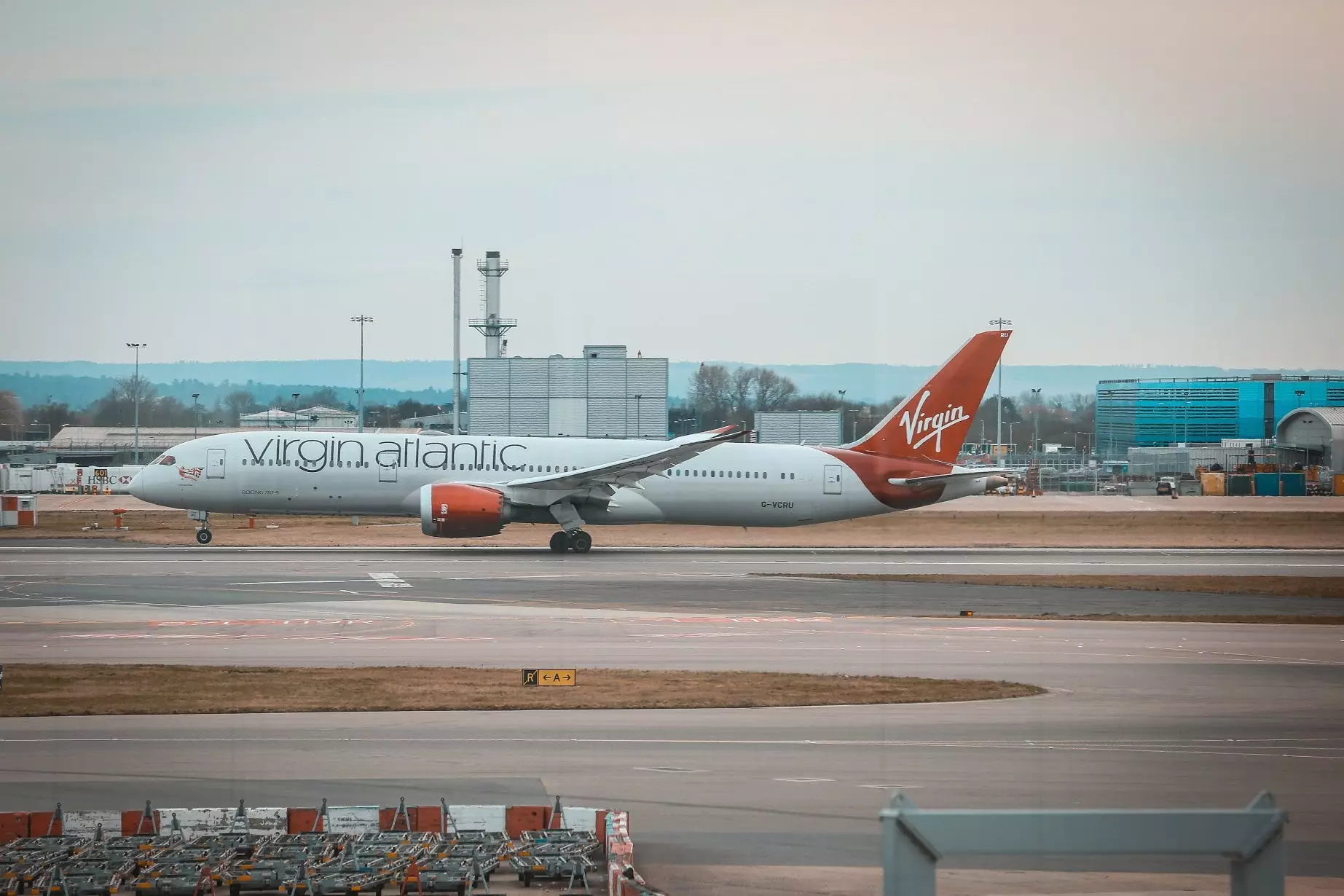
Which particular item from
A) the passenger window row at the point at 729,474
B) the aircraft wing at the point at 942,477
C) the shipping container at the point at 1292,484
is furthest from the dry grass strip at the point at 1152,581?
the shipping container at the point at 1292,484

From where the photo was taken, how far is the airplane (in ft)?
155

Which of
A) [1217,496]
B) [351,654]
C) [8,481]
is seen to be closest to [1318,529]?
[1217,496]

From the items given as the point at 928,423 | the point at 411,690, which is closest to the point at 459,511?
the point at 928,423

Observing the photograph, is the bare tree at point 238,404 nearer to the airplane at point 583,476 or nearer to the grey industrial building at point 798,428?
the airplane at point 583,476

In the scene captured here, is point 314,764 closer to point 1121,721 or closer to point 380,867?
point 380,867

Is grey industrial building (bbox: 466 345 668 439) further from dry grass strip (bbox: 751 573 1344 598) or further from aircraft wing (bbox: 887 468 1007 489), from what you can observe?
dry grass strip (bbox: 751 573 1344 598)

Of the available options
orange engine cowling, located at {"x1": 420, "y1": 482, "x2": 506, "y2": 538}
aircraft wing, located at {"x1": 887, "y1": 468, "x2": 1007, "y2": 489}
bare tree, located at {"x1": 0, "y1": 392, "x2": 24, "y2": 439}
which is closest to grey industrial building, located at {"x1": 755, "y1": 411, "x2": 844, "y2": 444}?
aircraft wing, located at {"x1": 887, "y1": 468, "x2": 1007, "y2": 489}

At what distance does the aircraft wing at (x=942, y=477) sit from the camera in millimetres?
49594

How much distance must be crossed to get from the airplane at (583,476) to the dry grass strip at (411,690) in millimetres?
22728

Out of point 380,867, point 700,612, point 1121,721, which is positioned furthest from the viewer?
point 700,612

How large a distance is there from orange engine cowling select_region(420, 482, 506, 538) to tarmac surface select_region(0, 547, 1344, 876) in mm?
5636

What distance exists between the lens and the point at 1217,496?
75.0 m

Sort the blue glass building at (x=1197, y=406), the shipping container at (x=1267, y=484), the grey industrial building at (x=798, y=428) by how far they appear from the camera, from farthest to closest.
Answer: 1. the shipping container at (x=1267, y=484)
2. the blue glass building at (x=1197, y=406)
3. the grey industrial building at (x=798, y=428)

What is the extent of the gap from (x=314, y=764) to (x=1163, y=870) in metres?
10.3
